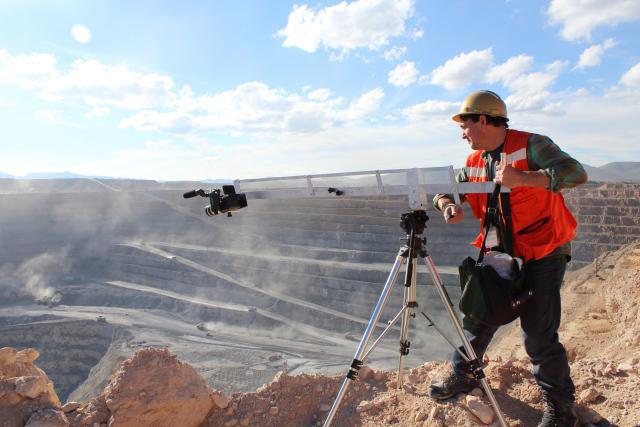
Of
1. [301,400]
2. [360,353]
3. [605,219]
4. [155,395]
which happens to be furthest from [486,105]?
[605,219]

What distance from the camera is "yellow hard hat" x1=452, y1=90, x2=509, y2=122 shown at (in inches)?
96.1

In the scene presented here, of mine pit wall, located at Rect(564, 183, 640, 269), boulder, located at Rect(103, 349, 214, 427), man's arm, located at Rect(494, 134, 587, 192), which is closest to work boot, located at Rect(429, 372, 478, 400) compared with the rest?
man's arm, located at Rect(494, 134, 587, 192)

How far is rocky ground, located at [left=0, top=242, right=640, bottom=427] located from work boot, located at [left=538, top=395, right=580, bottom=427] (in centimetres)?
16

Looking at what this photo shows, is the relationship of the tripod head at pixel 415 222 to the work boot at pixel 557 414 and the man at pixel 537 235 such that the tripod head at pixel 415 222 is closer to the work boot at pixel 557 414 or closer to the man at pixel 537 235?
the man at pixel 537 235

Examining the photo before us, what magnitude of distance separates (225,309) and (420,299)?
1361cm

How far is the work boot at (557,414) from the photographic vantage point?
2.46 metres

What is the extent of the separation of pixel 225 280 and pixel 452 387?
30.3 m

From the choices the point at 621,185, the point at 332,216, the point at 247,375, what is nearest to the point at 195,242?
the point at 332,216

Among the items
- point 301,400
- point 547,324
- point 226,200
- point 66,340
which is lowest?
point 66,340

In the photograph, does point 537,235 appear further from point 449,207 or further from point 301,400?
point 301,400

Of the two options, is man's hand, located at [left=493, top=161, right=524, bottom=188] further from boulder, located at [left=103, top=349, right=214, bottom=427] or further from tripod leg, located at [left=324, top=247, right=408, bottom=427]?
boulder, located at [left=103, top=349, right=214, bottom=427]

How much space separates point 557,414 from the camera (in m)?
2.47

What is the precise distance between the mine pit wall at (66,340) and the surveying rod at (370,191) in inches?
1124

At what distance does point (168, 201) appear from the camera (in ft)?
148
